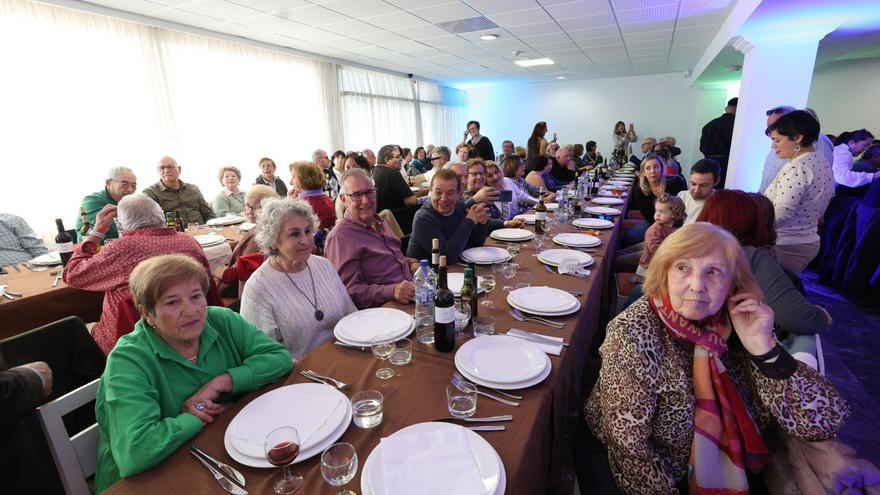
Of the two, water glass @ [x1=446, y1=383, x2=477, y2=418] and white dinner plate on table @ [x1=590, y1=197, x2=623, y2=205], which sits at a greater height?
white dinner plate on table @ [x1=590, y1=197, x2=623, y2=205]

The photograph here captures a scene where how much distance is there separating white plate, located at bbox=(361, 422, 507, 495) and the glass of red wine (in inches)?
6.3

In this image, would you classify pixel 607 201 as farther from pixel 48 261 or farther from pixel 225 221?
pixel 48 261

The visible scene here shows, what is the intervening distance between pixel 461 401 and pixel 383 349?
37 centimetres

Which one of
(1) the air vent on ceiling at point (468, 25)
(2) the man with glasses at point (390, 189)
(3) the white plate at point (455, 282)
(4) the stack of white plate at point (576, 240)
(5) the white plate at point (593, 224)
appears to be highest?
(1) the air vent on ceiling at point (468, 25)

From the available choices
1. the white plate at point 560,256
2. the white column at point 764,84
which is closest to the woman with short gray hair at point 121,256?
the white plate at point 560,256

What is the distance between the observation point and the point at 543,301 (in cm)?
174

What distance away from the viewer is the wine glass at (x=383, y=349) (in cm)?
127

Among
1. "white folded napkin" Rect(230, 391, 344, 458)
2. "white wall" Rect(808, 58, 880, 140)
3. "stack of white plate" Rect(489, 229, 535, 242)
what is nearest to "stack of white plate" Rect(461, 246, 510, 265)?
"stack of white plate" Rect(489, 229, 535, 242)

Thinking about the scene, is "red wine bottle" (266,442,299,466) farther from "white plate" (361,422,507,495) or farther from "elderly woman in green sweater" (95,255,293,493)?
"elderly woman in green sweater" (95,255,293,493)

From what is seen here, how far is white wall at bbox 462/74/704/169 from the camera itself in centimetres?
1120

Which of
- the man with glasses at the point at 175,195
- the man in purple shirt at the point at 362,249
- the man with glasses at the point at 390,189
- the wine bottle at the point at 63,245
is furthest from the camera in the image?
the man with glasses at the point at 390,189

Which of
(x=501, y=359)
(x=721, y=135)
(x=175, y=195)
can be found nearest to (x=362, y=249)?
(x=501, y=359)

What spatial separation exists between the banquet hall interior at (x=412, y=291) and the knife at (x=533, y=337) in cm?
1

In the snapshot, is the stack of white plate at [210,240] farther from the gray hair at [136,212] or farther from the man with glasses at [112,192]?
the gray hair at [136,212]
